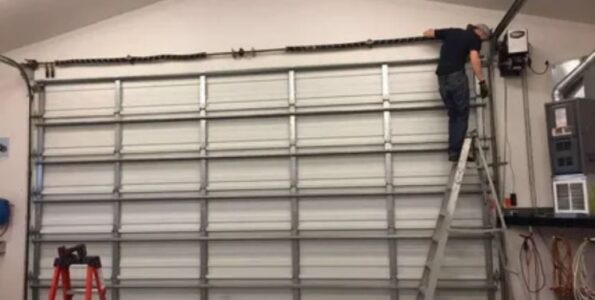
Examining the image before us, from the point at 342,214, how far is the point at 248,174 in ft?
3.49

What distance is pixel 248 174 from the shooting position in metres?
4.96

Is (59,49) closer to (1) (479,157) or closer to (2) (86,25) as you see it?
(2) (86,25)

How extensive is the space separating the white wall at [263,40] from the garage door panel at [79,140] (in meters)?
0.33

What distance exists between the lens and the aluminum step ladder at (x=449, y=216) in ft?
13.2

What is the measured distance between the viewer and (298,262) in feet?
15.7

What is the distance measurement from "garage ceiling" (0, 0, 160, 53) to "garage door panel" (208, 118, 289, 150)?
1653mm

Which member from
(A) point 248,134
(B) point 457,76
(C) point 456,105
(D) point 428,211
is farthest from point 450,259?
(A) point 248,134

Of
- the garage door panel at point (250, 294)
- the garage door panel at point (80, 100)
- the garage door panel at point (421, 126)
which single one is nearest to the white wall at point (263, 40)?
the garage door panel at point (80, 100)

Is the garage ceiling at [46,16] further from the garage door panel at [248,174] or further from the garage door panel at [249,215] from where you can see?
the garage door panel at [249,215]

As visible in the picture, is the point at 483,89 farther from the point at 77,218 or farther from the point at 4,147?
the point at 4,147

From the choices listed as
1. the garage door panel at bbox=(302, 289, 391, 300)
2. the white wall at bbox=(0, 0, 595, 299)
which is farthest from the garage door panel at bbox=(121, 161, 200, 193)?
the garage door panel at bbox=(302, 289, 391, 300)

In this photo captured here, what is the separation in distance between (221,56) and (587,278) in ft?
13.8

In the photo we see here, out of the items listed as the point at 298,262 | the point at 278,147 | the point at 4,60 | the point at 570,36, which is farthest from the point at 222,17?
the point at 570,36

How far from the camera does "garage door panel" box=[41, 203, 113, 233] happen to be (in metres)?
5.11
